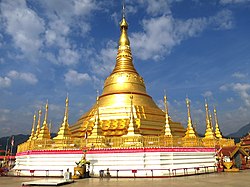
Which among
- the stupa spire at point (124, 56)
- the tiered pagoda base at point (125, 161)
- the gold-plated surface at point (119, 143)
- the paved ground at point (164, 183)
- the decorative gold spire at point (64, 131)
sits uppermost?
the stupa spire at point (124, 56)

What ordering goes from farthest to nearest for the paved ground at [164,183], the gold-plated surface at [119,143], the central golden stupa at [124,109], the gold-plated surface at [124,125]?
the central golden stupa at [124,109]
the gold-plated surface at [124,125]
the gold-plated surface at [119,143]
the paved ground at [164,183]

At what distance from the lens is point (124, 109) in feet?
106

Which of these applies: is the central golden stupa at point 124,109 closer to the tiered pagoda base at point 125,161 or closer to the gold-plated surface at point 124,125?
the gold-plated surface at point 124,125

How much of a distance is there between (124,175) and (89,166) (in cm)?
335

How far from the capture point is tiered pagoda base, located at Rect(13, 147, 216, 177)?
2037 cm

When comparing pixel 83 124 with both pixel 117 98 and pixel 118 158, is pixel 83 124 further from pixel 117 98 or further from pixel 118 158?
pixel 118 158

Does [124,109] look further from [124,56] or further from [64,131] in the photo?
[124,56]

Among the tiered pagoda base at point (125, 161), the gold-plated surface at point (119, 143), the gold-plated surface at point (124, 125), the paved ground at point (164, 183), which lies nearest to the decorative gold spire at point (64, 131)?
the gold-plated surface at point (124, 125)

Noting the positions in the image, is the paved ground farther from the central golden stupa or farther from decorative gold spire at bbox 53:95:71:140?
decorative gold spire at bbox 53:95:71:140

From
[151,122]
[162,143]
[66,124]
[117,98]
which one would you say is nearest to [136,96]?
[117,98]

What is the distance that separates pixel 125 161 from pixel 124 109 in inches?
478

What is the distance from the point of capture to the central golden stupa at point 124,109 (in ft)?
96.4

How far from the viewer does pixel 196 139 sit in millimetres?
24547

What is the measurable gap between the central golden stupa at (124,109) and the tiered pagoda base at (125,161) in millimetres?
3501
